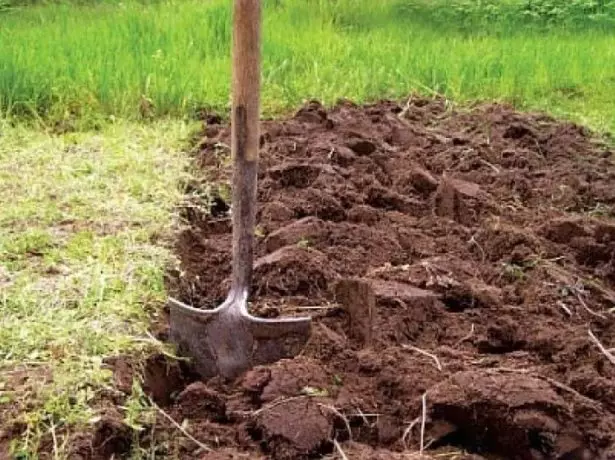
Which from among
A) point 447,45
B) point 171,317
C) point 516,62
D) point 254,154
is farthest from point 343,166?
point 447,45

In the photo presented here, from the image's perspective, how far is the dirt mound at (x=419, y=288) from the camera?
2.18m

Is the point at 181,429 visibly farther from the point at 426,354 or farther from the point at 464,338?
the point at 464,338

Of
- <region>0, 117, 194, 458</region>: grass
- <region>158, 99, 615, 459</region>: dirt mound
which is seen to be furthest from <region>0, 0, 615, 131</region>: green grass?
<region>158, 99, 615, 459</region>: dirt mound

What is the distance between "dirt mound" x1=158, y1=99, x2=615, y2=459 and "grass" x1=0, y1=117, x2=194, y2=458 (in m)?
0.17

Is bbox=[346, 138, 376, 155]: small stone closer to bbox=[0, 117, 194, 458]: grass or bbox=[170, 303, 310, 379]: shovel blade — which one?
bbox=[0, 117, 194, 458]: grass

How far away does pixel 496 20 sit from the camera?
321 inches

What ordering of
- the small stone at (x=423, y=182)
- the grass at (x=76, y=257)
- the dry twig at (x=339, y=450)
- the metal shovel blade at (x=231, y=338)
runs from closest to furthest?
1. the dry twig at (x=339, y=450)
2. the grass at (x=76, y=257)
3. the metal shovel blade at (x=231, y=338)
4. the small stone at (x=423, y=182)

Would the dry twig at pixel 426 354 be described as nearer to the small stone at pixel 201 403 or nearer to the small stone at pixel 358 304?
the small stone at pixel 358 304

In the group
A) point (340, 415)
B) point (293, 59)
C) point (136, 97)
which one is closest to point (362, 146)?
point (136, 97)

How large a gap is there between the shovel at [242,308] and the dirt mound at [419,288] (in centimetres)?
9

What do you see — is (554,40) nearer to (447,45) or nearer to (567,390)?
(447,45)

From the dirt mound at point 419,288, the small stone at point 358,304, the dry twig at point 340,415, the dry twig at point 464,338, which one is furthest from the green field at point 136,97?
the dry twig at point 464,338

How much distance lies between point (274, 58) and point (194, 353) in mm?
3726

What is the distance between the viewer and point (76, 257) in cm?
321
